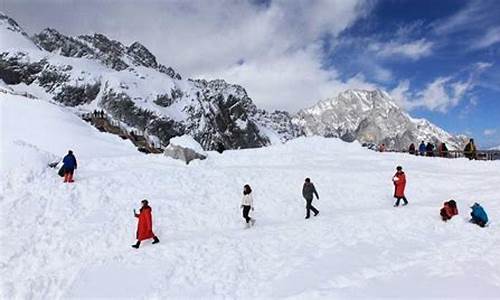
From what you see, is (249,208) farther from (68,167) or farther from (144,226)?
(68,167)

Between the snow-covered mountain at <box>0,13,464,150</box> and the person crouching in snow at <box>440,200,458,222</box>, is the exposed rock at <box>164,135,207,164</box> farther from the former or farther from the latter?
the snow-covered mountain at <box>0,13,464,150</box>

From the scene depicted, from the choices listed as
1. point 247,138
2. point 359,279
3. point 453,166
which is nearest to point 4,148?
point 359,279

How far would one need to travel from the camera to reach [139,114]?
111 meters

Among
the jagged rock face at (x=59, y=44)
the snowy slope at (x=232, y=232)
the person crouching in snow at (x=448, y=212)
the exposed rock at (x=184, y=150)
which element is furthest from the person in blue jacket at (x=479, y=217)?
the jagged rock face at (x=59, y=44)

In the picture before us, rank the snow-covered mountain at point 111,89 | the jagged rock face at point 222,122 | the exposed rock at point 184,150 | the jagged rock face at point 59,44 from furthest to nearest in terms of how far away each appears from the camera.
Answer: the jagged rock face at point 59,44 → the jagged rock face at point 222,122 → the snow-covered mountain at point 111,89 → the exposed rock at point 184,150

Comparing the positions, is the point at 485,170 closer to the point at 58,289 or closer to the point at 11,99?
the point at 58,289

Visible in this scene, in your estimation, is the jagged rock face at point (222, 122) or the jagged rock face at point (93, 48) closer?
the jagged rock face at point (222, 122)

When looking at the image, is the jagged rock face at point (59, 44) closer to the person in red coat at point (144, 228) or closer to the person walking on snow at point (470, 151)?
the person walking on snow at point (470, 151)

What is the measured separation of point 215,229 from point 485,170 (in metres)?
19.9

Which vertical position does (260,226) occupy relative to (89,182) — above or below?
below

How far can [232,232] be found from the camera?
57.6 feet

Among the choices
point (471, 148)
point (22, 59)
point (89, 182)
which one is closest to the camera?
point (89, 182)

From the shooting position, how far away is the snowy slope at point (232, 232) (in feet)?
40.6

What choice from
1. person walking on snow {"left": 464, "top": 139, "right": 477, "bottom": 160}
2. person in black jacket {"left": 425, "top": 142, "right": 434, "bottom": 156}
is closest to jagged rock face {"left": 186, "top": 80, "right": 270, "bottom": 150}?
person in black jacket {"left": 425, "top": 142, "right": 434, "bottom": 156}
